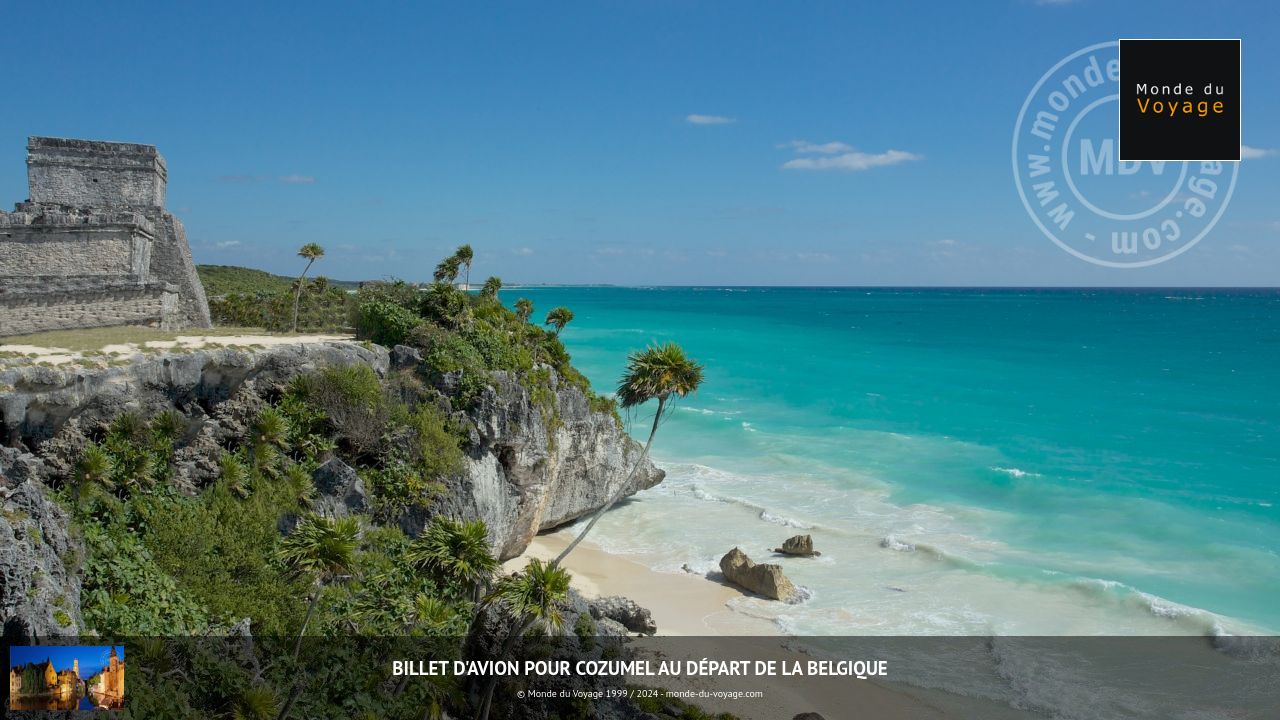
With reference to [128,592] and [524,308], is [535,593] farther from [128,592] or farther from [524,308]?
[524,308]

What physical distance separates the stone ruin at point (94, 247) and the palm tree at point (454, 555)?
14175 millimetres

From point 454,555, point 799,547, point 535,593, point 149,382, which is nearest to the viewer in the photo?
point 535,593

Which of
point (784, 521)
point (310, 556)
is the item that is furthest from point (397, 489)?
point (784, 521)

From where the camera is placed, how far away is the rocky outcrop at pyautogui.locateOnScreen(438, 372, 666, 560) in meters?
19.9

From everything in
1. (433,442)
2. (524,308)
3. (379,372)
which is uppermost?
(524,308)

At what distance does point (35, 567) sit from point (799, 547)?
19.0 m

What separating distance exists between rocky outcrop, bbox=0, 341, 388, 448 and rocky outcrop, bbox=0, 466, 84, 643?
5.14 ft

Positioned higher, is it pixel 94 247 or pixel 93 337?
pixel 94 247

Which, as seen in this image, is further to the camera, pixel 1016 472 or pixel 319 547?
pixel 1016 472

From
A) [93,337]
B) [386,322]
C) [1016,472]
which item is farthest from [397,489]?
[1016,472]

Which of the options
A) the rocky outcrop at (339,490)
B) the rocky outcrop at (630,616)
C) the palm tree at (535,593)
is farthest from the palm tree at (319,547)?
the rocky outcrop at (630,616)

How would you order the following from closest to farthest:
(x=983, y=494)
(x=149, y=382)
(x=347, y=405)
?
(x=149, y=382), (x=347, y=405), (x=983, y=494)

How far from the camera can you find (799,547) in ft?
76.8

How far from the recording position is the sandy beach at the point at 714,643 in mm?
15672
